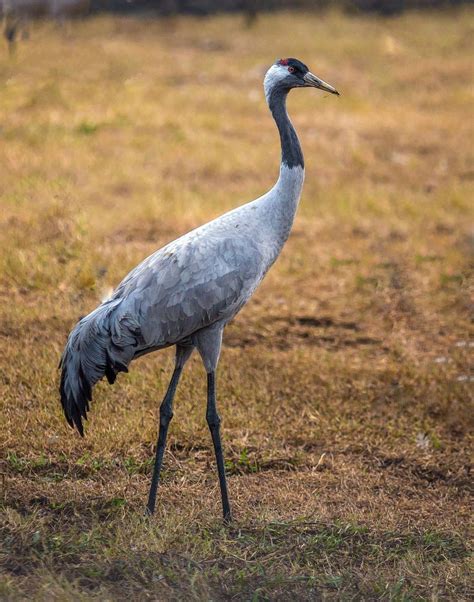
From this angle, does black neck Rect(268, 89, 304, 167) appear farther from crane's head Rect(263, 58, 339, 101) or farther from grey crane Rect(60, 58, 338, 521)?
grey crane Rect(60, 58, 338, 521)

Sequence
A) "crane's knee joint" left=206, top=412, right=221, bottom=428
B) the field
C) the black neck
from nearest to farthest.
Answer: the field → "crane's knee joint" left=206, top=412, right=221, bottom=428 → the black neck

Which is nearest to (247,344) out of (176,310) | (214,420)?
(214,420)

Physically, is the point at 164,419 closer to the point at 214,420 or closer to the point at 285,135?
the point at 214,420

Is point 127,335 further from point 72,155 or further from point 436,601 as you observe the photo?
point 72,155

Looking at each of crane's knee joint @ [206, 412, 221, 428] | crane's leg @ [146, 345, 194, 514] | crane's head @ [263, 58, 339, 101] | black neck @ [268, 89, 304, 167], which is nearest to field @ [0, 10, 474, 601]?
crane's leg @ [146, 345, 194, 514]

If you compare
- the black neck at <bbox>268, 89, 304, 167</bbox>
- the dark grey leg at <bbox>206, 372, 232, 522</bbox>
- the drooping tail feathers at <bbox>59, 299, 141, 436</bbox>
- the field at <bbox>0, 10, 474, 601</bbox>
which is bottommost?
the field at <bbox>0, 10, 474, 601</bbox>

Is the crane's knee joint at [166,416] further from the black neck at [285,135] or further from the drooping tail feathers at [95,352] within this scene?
the black neck at [285,135]

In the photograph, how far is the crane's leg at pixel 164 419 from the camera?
3.89m

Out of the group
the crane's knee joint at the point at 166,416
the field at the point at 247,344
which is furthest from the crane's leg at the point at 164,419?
the field at the point at 247,344

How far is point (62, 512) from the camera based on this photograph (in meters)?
3.87

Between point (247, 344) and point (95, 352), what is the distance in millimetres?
1920

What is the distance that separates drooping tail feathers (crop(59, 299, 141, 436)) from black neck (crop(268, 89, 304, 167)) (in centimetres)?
98

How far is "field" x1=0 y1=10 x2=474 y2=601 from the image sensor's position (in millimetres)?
3613

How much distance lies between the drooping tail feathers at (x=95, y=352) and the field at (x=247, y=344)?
42cm
